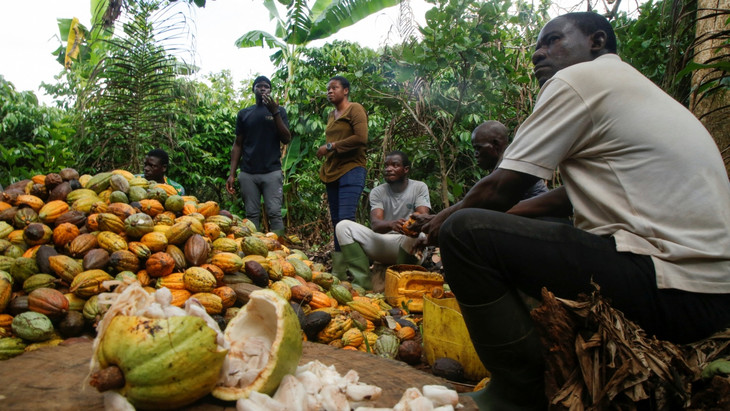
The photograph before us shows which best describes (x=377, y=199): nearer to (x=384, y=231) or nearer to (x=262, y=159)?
(x=384, y=231)

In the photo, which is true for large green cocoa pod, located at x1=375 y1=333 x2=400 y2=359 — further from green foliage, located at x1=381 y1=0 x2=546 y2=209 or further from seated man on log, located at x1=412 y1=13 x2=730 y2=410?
green foliage, located at x1=381 y1=0 x2=546 y2=209

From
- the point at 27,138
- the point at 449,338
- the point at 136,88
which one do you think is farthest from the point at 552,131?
the point at 27,138

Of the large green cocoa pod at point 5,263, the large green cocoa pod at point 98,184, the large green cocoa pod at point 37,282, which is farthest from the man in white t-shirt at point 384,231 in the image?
the large green cocoa pod at point 5,263

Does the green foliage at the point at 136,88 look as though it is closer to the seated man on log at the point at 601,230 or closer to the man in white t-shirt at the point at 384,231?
the man in white t-shirt at the point at 384,231

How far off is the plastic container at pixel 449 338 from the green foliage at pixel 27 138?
5613mm

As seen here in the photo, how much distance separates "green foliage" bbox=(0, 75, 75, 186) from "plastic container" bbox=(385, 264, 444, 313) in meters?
4.84

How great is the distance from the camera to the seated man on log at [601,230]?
5.01ft

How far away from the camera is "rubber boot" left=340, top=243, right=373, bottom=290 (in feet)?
15.7

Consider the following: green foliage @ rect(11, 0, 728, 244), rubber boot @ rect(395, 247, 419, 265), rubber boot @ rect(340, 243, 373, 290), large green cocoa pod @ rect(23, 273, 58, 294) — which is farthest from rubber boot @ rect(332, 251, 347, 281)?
large green cocoa pod @ rect(23, 273, 58, 294)

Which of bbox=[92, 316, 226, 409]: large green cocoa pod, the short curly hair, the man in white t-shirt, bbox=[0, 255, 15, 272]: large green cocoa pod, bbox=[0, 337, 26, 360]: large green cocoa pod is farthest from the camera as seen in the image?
the man in white t-shirt

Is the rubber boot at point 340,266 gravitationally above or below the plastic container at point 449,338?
below

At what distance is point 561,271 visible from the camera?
1.62 m

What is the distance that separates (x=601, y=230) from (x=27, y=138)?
356 inches

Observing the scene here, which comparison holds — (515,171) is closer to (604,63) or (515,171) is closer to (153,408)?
(604,63)
